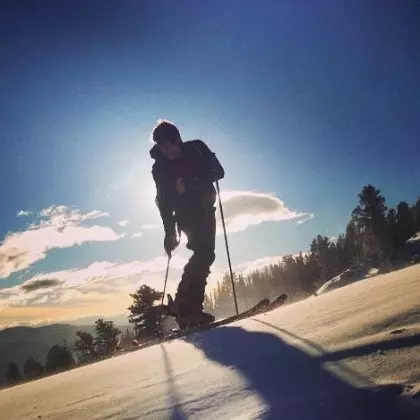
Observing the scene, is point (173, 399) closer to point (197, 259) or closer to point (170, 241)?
point (197, 259)

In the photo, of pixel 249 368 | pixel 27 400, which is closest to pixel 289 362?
pixel 249 368

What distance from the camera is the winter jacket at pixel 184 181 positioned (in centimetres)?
734

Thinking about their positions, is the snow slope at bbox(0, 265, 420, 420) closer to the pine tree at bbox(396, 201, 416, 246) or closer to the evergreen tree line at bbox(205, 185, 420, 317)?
the evergreen tree line at bbox(205, 185, 420, 317)

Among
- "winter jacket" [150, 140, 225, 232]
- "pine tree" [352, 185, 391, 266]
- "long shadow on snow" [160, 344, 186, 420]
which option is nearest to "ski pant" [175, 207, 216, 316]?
"winter jacket" [150, 140, 225, 232]

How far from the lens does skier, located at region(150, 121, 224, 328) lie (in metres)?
7.34

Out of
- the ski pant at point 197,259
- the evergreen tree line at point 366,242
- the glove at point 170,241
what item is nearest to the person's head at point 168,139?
the ski pant at point 197,259

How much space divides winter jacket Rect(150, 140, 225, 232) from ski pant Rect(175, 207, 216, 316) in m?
0.17

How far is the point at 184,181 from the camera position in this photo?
7.32 metres

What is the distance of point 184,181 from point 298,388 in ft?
19.2

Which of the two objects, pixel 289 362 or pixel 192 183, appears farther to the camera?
pixel 192 183

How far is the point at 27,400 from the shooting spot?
330cm

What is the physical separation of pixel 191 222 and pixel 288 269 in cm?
14908

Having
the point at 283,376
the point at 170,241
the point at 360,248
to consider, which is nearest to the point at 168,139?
the point at 170,241

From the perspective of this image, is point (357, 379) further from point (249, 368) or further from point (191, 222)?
point (191, 222)
